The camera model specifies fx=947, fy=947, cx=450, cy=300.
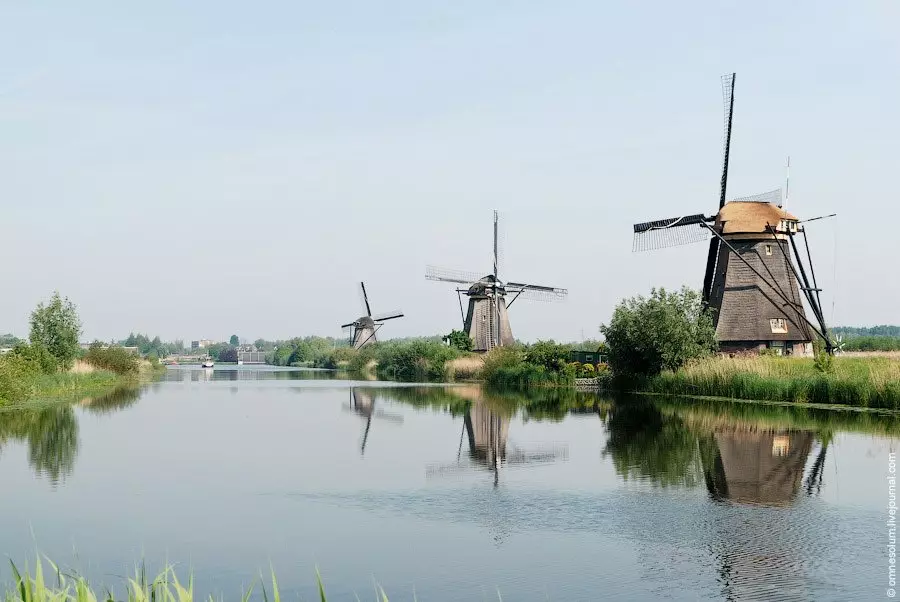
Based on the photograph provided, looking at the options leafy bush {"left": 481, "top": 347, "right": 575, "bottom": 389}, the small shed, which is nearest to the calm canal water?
leafy bush {"left": 481, "top": 347, "right": 575, "bottom": 389}

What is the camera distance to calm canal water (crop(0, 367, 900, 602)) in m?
9.41

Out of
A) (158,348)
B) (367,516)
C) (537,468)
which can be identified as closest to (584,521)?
(367,516)

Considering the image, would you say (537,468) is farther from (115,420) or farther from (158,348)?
(158,348)

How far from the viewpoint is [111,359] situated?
5362 cm

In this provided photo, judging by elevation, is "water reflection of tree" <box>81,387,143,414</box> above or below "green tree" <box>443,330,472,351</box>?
below

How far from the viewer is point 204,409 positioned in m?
34.3

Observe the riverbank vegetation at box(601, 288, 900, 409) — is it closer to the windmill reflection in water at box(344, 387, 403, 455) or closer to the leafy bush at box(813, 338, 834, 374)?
the leafy bush at box(813, 338, 834, 374)

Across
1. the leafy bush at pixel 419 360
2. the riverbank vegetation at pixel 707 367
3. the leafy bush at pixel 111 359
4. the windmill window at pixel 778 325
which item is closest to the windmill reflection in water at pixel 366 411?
the riverbank vegetation at pixel 707 367

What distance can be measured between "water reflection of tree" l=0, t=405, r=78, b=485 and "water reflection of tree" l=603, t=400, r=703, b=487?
9.91 meters

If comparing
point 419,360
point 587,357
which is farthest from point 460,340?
point 587,357

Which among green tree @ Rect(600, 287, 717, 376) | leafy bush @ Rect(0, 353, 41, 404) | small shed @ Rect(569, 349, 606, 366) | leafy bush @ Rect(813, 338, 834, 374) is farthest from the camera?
small shed @ Rect(569, 349, 606, 366)

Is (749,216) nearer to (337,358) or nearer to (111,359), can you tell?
(111,359)

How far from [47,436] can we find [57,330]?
77.5ft

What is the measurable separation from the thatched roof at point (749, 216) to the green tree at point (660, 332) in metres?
3.03
